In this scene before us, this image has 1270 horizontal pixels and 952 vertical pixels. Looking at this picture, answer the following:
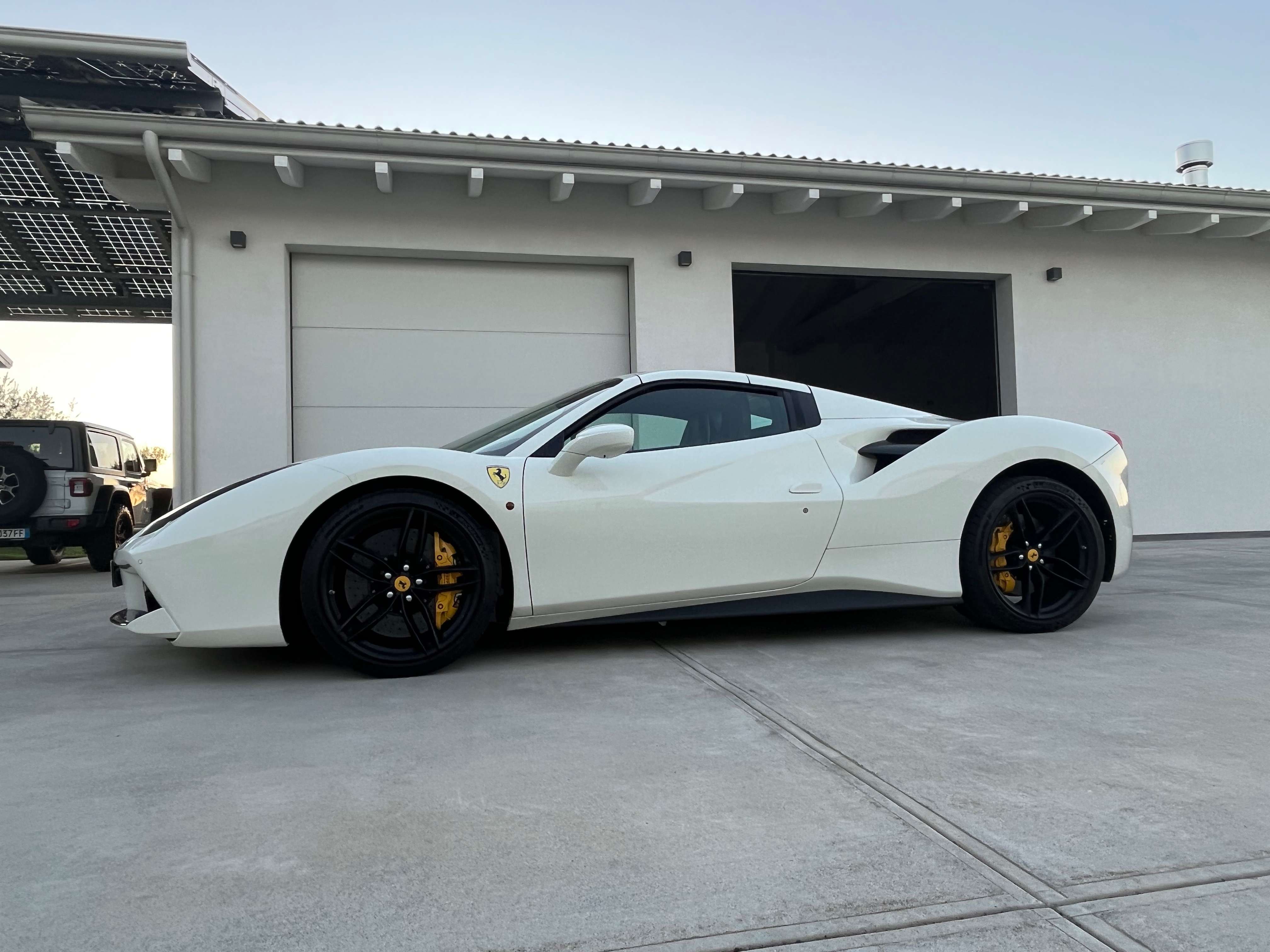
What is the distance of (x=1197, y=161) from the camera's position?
1012 centimetres

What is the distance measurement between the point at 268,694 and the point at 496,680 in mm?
762

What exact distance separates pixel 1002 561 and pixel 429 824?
3004mm

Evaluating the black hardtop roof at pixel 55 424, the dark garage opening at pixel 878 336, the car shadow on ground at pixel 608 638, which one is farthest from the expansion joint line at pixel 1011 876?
the black hardtop roof at pixel 55 424

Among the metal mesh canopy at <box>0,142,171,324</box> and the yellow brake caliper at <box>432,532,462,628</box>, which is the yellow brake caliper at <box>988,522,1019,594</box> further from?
the metal mesh canopy at <box>0,142,171,324</box>

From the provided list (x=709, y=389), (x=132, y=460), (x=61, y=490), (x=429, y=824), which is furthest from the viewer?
(x=132, y=460)


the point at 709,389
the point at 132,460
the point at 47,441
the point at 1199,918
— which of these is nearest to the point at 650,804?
the point at 1199,918

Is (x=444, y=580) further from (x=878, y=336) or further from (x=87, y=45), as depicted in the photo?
(x=878, y=336)

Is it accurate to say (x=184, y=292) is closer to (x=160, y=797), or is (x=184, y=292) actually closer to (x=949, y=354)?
(x=160, y=797)

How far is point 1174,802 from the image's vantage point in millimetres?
1770

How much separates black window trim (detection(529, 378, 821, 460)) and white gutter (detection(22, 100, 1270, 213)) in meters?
4.13

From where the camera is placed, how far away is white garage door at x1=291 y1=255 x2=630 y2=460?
7.52 m

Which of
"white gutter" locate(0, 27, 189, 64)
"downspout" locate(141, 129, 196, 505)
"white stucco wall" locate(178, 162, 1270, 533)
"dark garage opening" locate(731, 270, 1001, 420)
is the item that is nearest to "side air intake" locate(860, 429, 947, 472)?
"white stucco wall" locate(178, 162, 1270, 533)

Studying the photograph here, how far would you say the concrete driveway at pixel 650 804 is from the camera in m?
1.32

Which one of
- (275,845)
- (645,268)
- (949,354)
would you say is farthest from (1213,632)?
(949,354)
